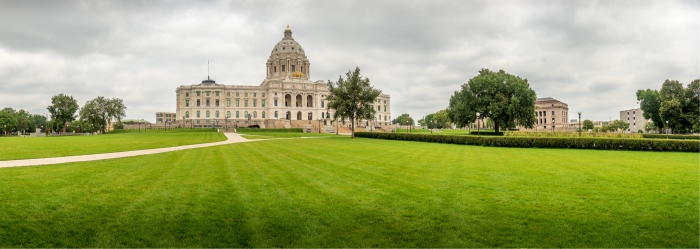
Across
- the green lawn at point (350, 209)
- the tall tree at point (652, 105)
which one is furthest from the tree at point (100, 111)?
the tall tree at point (652, 105)

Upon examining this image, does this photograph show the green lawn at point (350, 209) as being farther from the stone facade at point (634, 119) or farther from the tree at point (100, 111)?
the stone facade at point (634, 119)

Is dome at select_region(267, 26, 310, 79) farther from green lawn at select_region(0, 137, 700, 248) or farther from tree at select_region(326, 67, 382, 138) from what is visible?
green lawn at select_region(0, 137, 700, 248)

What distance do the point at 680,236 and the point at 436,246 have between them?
432cm

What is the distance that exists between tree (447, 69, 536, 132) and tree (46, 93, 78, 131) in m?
89.2

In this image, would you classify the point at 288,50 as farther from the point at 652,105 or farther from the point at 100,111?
the point at 652,105

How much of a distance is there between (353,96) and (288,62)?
7413 centimetres

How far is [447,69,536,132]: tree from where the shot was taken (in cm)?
5125

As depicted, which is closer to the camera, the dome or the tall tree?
the tall tree

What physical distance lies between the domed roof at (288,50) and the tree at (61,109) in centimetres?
5756

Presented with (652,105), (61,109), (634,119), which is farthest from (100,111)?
(634,119)

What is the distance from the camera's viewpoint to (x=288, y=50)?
11962 cm

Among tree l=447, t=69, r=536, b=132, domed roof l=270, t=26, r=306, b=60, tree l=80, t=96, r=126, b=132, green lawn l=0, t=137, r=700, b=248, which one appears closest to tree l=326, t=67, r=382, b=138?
tree l=447, t=69, r=536, b=132

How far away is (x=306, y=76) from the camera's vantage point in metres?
119

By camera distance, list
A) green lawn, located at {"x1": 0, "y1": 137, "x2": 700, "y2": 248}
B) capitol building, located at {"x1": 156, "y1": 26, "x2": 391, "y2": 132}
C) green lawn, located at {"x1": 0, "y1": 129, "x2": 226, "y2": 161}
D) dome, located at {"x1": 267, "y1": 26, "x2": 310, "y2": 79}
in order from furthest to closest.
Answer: dome, located at {"x1": 267, "y1": 26, "x2": 310, "y2": 79}, capitol building, located at {"x1": 156, "y1": 26, "x2": 391, "y2": 132}, green lawn, located at {"x1": 0, "y1": 129, "x2": 226, "y2": 161}, green lawn, located at {"x1": 0, "y1": 137, "x2": 700, "y2": 248}
